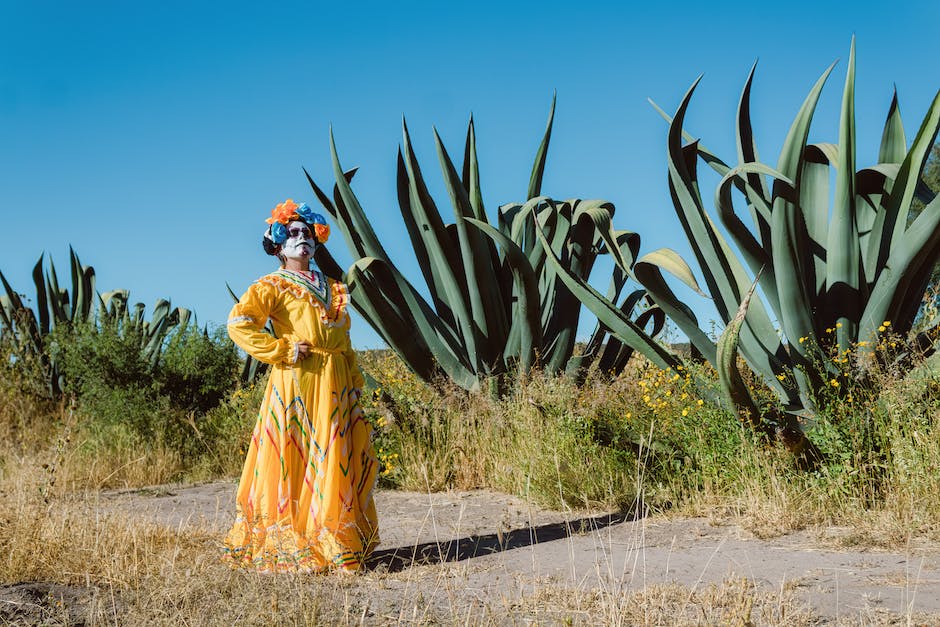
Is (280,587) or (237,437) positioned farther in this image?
(237,437)

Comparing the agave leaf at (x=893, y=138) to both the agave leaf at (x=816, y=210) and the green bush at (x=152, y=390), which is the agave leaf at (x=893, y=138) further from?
the green bush at (x=152, y=390)

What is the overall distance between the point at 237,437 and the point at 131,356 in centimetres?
183

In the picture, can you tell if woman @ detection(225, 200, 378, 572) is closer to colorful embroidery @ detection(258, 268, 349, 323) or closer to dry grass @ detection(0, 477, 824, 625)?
colorful embroidery @ detection(258, 268, 349, 323)

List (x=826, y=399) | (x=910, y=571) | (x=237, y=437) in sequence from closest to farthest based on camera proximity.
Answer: (x=910, y=571) → (x=826, y=399) → (x=237, y=437)

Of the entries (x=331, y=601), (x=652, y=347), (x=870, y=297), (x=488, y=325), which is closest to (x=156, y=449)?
(x=488, y=325)

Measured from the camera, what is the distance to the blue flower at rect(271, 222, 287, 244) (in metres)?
4.40

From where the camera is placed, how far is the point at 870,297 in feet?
16.7

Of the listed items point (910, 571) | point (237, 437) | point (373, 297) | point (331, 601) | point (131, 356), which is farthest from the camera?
point (131, 356)

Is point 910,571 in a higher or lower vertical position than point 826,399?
lower

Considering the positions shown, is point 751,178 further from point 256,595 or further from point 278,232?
point 256,595

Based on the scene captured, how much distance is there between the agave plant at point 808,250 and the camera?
4848 mm

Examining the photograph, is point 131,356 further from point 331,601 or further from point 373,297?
point 331,601

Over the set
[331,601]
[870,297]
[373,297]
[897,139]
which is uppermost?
[897,139]

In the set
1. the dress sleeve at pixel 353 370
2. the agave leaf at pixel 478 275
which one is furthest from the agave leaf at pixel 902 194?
the dress sleeve at pixel 353 370
